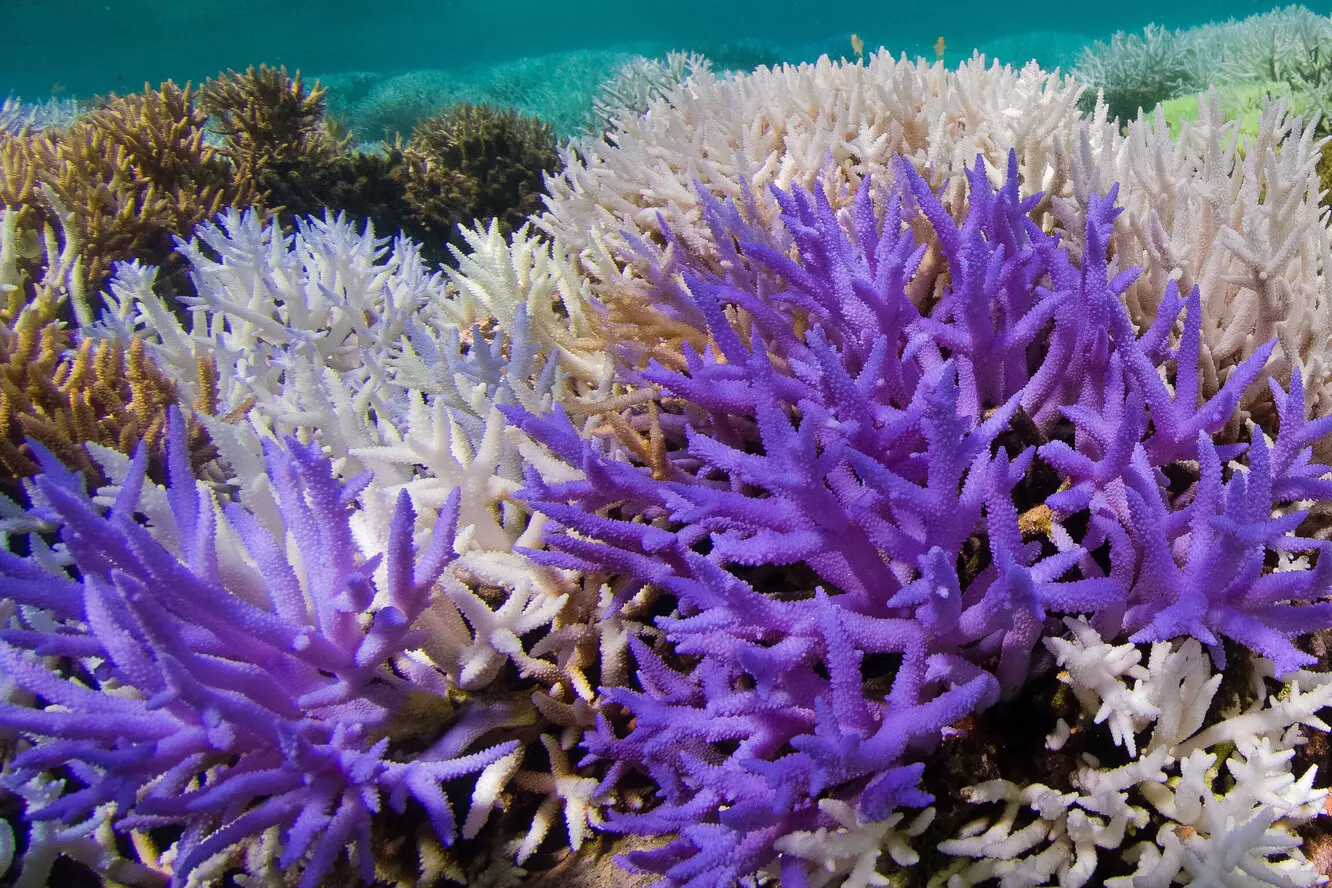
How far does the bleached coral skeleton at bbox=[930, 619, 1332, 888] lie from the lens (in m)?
1.20

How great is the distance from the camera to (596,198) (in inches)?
129

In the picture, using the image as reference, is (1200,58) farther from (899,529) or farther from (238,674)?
(238,674)

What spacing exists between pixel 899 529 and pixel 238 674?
1.25 meters

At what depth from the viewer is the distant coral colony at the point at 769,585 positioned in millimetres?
1229

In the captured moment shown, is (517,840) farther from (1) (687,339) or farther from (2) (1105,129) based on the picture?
(2) (1105,129)

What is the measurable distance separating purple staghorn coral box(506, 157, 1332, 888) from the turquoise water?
3278 cm


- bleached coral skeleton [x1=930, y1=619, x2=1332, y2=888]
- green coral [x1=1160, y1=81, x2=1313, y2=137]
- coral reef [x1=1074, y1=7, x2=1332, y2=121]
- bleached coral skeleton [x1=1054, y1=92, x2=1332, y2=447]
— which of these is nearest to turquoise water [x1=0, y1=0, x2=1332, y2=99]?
coral reef [x1=1074, y1=7, x2=1332, y2=121]

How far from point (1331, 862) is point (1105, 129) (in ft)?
7.46

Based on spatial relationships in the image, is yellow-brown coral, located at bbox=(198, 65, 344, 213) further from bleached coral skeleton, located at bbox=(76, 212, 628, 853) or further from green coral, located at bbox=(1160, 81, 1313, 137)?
green coral, located at bbox=(1160, 81, 1313, 137)

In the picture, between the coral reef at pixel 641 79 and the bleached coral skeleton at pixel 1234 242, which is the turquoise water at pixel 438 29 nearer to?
the coral reef at pixel 641 79

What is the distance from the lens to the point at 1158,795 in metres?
1.28

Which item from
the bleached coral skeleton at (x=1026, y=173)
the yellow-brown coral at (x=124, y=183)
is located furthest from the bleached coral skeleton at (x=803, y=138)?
the yellow-brown coral at (x=124, y=183)

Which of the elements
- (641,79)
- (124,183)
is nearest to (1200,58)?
(641,79)

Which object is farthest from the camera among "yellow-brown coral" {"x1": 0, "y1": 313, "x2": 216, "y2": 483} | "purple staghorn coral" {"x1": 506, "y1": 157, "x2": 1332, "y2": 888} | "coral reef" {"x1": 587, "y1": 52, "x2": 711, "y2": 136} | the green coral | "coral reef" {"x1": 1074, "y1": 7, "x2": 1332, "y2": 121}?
"coral reef" {"x1": 587, "y1": 52, "x2": 711, "y2": 136}
